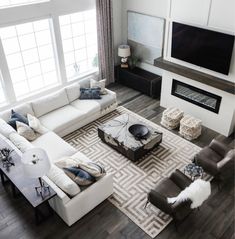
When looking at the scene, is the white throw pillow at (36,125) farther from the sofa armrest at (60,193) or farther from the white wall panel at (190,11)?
the white wall panel at (190,11)

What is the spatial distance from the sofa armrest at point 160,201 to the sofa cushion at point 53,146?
194 cm

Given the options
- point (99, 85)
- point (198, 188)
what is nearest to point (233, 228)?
point (198, 188)

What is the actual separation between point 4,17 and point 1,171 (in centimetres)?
337

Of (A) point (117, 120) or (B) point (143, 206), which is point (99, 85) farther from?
(B) point (143, 206)

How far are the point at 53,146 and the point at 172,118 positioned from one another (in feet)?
9.55

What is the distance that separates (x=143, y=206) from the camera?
5.29 m

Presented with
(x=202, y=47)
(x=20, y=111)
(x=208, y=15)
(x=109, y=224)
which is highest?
(x=208, y=15)

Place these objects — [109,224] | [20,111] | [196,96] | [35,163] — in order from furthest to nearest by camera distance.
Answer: [196,96]
[20,111]
[109,224]
[35,163]

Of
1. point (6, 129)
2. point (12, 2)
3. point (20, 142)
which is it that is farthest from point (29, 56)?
point (20, 142)

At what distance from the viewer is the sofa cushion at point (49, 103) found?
6922 millimetres

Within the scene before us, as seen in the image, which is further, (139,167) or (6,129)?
(139,167)

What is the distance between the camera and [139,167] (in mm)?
6129

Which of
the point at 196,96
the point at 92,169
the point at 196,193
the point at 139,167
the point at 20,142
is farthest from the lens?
the point at 196,96

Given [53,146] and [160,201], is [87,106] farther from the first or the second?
[160,201]
